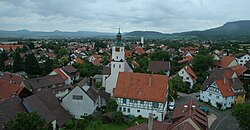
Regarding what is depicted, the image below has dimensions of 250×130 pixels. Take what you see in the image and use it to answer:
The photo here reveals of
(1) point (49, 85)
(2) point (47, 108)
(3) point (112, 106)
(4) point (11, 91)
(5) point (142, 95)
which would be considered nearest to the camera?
(2) point (47, 108)

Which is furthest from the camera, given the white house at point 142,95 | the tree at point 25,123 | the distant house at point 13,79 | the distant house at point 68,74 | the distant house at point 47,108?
the distant house at point 68,74

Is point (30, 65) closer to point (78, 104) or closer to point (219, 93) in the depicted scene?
point (78, 104)

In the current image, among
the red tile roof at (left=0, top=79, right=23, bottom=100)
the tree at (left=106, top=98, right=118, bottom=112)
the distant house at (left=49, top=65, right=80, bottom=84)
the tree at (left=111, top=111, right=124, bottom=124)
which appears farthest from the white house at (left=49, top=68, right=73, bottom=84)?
the tree at (left=111, top=111, right=124, bottom=124)

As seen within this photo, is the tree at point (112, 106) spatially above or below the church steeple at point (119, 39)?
below

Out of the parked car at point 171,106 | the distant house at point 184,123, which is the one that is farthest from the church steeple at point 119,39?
the distant house at point 184,123

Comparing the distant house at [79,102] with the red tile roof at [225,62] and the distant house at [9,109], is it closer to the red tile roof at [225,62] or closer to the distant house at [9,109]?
the distant house at [9,109]

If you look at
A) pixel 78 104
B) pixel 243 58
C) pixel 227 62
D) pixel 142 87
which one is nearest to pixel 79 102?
pixel 78 104

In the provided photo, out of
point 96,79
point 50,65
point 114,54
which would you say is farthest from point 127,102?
point 50,65
